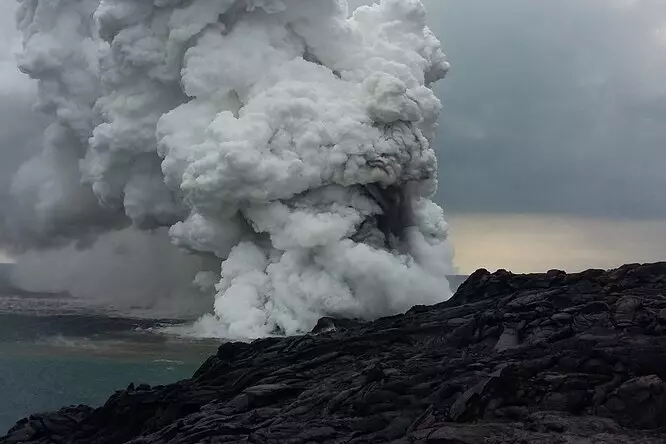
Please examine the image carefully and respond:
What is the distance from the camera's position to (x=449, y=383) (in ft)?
52.7

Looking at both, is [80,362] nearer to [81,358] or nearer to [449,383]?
[81,358]

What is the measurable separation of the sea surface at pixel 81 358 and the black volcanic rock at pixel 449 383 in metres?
6.93

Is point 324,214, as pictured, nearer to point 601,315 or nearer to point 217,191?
point 217,191

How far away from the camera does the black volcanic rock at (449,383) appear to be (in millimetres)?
14227

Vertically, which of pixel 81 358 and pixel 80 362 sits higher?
pixel 81 358

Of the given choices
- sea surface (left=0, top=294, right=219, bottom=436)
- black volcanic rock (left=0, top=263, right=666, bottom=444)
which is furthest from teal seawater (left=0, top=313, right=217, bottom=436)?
black volcanic rock (left=0, top=263, right=666, bottom=444)

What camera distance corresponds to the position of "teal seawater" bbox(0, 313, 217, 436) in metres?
28.6

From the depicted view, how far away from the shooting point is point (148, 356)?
35.8 m

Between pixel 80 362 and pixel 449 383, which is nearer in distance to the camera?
pixel 449 383

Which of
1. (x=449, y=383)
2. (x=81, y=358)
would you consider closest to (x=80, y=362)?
(x=81, y=358)

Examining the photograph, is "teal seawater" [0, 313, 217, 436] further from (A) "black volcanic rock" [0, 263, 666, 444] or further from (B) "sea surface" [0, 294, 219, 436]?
(A) "black volcanic rock" [0, 263, 666, 444]

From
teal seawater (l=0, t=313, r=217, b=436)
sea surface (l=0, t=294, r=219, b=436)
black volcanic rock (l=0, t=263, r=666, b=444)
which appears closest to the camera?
black volcanic rock (l=0, t=263, r=666, b=444)

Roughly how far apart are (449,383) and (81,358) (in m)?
23.7

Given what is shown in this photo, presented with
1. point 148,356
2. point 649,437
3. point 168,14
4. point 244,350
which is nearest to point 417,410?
point 649,437
